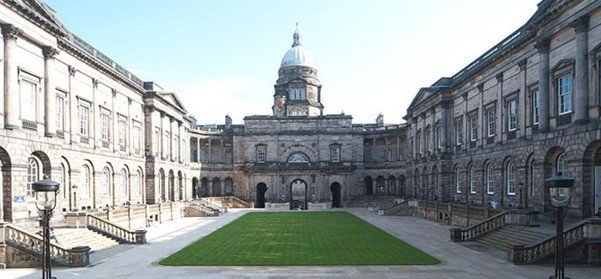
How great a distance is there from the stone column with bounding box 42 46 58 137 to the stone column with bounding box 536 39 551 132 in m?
29.0

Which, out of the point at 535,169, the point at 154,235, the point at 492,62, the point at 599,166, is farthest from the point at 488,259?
the point at 154,235

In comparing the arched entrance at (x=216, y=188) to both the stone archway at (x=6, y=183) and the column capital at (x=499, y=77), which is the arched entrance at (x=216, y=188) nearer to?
the stone archway at (x=6, y=183)

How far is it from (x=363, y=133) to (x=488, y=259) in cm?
4646

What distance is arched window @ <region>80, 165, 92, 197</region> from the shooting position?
31.9 metres

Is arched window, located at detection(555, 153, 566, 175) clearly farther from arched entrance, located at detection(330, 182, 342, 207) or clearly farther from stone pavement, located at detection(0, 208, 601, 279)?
arched entrance, located at detection(330, 182, 342, 207)

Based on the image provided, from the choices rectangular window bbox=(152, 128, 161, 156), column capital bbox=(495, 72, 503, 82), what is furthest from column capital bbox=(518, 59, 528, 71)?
rectangular window bbox=(152, 128, 161, 156)

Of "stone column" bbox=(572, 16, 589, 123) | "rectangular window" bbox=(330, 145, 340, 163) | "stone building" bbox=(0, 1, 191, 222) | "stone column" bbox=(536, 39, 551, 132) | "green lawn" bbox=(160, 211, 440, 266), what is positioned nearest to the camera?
"green lawn" bbox=(160, 211, 440, 266)

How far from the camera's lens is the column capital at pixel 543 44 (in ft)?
83.9

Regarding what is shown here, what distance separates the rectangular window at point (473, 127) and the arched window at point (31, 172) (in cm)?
3234

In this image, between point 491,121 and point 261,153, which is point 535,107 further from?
point 261,153

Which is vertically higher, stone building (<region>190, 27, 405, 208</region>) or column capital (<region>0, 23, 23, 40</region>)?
column capital (<region>0, 23, 23, 40</region>)

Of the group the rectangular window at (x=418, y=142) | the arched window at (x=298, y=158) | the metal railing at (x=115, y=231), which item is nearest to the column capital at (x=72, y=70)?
the metal railing at (x=115, y=231)

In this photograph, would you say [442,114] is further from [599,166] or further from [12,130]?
[12,130]

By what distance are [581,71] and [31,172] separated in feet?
99.2
